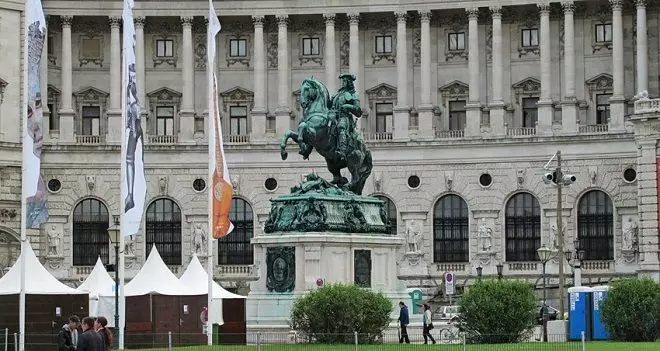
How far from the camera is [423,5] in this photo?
110 m

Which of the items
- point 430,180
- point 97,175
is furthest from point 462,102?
point 97,175

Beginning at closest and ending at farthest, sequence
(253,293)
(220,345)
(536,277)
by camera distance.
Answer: (220,345) → (253,293) → (536,277)

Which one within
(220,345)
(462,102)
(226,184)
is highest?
(462,102)

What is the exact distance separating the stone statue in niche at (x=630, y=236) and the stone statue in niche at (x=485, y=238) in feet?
26.7

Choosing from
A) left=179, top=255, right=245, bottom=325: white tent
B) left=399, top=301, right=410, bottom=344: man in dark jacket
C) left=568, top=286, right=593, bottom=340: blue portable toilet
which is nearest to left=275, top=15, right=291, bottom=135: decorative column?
left=179, top=255, right=245, bottom=325: white tent

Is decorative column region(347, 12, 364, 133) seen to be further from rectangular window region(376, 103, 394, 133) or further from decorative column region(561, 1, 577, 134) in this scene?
decorative column region(561, 1, 577, 134)

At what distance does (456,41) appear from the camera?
11206cm

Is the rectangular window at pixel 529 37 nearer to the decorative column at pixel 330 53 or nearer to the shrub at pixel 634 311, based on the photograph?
the decorative column at pixel 330 53

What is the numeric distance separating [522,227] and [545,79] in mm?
9208

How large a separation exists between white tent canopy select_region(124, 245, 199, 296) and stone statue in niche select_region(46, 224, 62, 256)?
3808 cm

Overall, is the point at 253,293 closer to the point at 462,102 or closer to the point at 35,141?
the point at 35,141

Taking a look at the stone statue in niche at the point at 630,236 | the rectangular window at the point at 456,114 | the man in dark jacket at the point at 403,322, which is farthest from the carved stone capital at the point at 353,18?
the man in dark jacket at the point at 403,322

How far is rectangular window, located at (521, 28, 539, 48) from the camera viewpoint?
363 feet

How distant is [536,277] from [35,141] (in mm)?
50177
